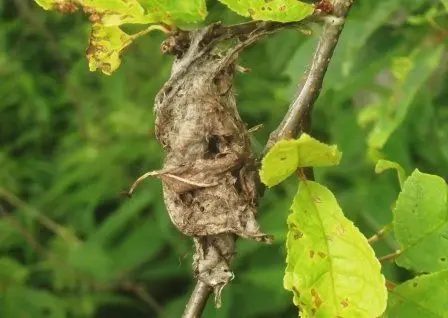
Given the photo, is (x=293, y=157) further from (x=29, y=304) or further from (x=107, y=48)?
(x=29, y=304)

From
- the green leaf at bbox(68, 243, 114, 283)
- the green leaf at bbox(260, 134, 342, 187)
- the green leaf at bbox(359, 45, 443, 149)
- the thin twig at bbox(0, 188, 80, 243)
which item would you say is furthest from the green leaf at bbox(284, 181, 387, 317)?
the thin twig at bbox(0, 188, 80, 243)

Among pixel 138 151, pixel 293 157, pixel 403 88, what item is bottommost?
pixel 138 151

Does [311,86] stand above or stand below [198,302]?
above

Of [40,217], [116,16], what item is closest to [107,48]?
[116,16]

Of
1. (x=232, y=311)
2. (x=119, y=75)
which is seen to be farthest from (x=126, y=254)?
(x=119, y=75)

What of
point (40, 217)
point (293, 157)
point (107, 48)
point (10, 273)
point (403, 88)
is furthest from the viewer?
point (40, 217)

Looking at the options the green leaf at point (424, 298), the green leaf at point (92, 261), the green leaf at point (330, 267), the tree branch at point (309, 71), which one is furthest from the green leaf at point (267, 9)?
the green leaf at point (92, 261)

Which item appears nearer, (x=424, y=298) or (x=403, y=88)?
(x=424, y=298)

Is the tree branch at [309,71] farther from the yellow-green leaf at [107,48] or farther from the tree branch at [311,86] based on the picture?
the yellow-green leaf at [107,48]
